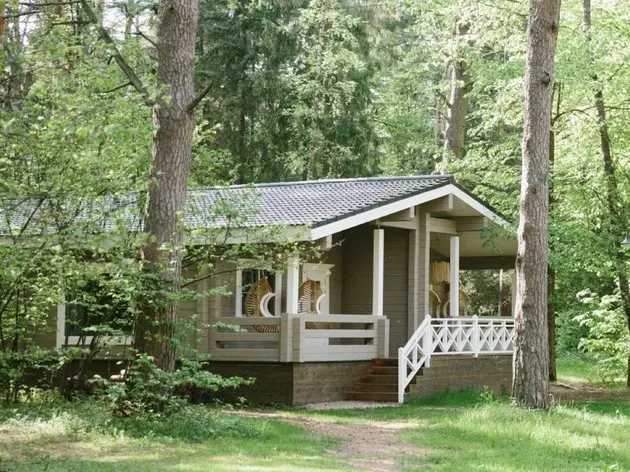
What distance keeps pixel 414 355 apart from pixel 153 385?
7517 millimetres

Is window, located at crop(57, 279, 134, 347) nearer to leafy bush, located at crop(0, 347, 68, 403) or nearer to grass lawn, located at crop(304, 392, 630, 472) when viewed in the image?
leafy bush, located at crop(0, 347, 68, 403)

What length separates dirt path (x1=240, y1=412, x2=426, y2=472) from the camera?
10.2 metres

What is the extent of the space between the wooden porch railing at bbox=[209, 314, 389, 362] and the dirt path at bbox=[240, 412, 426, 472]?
161 cm

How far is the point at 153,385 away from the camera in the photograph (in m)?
11.5

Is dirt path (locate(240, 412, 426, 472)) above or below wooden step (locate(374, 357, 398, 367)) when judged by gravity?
below

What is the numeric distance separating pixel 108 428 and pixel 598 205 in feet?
43.7

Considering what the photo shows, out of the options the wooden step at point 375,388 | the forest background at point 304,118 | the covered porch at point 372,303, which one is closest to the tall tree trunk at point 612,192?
the forest background at point 304,118

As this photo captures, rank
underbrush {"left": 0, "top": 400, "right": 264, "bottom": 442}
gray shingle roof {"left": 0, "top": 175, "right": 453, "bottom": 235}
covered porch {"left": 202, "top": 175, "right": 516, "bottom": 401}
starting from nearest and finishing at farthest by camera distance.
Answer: underbrush {"left": 0, "top": 400, "right": 264, "bottom": 442} < gray shingle roof {"left": 0, "top": 175, "right": 453, "bottom": 235} < covered porch {"left": 202, "top": 175, "right": 516, "bottom": 401}

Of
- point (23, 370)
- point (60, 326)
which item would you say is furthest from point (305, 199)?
point (23, 370)

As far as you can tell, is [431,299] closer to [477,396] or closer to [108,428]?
[477,396]

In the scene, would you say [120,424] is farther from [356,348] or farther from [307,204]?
[356,348]

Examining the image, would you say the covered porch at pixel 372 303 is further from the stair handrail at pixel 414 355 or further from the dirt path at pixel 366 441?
the dirt path at pixel 366 441

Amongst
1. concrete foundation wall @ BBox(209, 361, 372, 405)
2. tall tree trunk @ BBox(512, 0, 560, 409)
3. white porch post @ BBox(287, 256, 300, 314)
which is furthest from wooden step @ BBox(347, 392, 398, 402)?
tall tree trunk @ BBox(512, 0, 560, 409)

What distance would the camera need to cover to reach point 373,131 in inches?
1256
